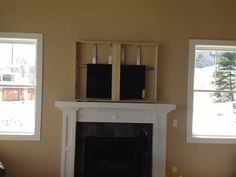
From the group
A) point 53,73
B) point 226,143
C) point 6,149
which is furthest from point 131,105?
point 6,149

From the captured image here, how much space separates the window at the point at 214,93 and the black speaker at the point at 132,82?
0.90 metres

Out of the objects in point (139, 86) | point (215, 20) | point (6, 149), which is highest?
point (215, 20)

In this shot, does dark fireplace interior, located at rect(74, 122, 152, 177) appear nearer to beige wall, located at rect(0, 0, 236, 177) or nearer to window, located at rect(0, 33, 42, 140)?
beige wall, located at rect(0, 0, 236, 177)

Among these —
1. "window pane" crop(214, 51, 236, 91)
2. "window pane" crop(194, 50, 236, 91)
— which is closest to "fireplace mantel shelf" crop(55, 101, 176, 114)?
"window pane" crop(194, 50, 236, 91)

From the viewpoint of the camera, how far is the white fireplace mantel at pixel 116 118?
4.50 meters

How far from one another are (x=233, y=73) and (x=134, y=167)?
219 cm

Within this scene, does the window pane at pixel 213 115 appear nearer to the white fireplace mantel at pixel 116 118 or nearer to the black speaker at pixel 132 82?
the white fireplace mantel at pixel 116 118

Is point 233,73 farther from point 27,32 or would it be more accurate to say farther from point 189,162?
point 27,32

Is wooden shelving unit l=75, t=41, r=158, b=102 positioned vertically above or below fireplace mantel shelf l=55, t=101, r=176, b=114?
above

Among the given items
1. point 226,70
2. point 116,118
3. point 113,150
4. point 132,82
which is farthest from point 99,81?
point 226,70

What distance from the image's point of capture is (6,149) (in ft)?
15.2

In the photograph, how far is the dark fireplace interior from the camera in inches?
181

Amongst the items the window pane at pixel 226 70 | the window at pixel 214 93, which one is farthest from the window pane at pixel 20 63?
the window pane at pixel 226 70

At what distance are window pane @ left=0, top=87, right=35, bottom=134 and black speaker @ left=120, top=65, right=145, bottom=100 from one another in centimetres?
143
